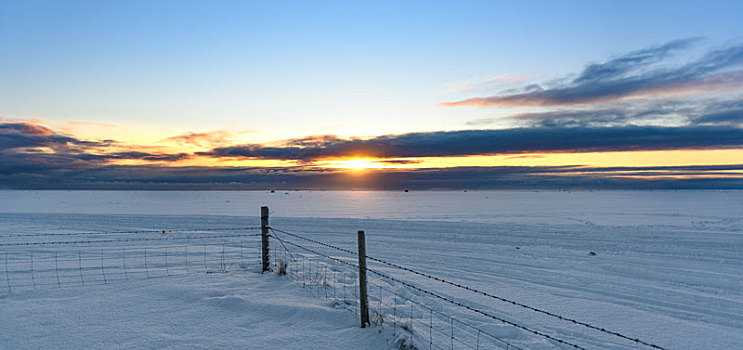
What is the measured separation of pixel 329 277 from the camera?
10.7m

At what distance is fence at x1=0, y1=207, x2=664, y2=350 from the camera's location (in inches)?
257

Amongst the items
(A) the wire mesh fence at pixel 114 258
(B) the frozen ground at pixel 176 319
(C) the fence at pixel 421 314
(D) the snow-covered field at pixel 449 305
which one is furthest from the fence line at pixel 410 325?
(A) the wire mesh fence at pixel 114 258

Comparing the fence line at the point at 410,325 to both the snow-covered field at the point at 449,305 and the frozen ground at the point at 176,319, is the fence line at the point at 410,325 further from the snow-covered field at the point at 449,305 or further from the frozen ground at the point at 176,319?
the frozen ground at the point at 176,319

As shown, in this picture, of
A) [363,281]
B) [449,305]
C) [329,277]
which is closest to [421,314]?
[449,305]

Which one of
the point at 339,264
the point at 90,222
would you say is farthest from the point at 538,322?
the point at 90,222

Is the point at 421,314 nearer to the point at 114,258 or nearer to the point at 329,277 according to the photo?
the point at 329,277

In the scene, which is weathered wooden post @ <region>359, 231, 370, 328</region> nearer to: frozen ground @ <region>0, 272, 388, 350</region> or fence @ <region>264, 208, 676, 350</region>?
fence @ <region>264, 208, 676, 350</region>

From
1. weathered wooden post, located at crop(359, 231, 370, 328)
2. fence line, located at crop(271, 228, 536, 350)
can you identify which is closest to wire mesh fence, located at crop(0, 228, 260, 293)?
fence line, located at crop(271, 228, 536, 350)

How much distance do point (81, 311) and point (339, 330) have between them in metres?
4.42

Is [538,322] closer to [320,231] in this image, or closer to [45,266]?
[45,266]

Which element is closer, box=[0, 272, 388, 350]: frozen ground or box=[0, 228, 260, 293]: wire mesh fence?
box=[0, 272, 388, 350]: frozen ground

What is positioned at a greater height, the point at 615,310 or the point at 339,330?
the point at 339,330

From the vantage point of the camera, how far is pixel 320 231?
22672mm

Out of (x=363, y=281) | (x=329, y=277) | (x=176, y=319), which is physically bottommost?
(x=329, y=277)
